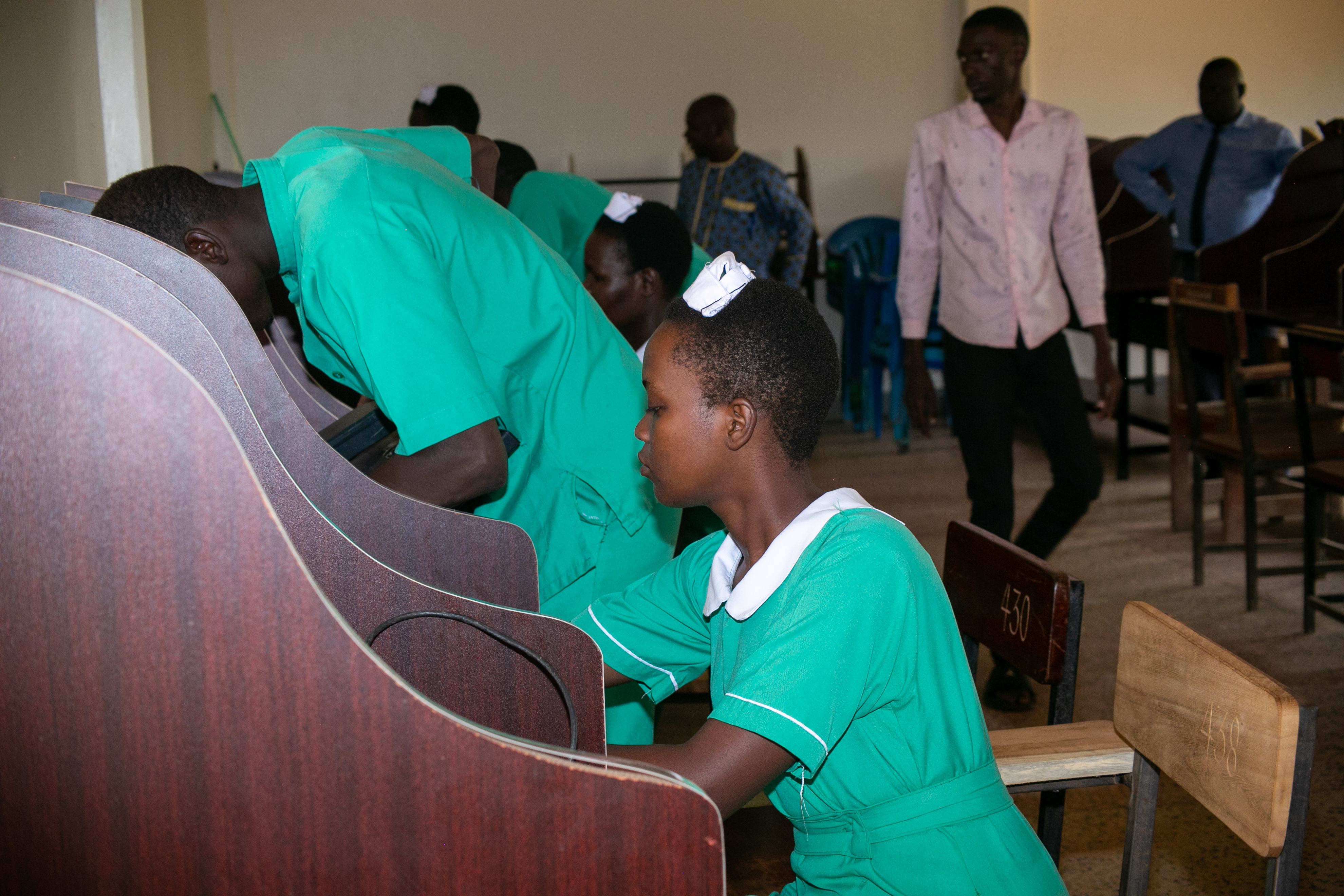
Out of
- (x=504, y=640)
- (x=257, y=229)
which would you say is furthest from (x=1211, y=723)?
(x=257, y=229)

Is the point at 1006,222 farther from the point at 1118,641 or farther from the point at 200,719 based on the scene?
the point at 200,719

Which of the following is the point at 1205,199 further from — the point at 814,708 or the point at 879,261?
the point at 814,708

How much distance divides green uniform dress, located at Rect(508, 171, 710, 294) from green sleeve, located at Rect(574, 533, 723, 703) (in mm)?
1519

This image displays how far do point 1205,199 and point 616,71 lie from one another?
3.28 metres

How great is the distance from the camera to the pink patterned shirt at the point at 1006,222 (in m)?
2.63

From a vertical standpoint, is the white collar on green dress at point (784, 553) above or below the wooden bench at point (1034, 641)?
above

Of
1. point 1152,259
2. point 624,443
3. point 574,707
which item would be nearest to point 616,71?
point 1152,259

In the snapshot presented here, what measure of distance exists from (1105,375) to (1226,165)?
9.69 ft

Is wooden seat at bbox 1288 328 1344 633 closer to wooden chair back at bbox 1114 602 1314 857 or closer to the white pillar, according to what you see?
wooden chair back at bbox 1114 602 1314 857

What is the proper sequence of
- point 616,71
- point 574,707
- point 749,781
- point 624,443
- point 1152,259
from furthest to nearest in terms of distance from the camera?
point 616,71 < point 1152,259 < point 624,443 < point 574,707 < point 749,781

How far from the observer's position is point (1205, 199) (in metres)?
5.11

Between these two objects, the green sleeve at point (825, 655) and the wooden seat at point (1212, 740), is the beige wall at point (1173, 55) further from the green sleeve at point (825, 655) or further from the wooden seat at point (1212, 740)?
the green sleeve at point (825, 655)

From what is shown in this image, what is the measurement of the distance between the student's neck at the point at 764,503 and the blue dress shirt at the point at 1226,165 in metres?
4.68

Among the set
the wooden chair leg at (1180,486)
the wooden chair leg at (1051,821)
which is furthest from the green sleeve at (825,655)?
the wooden chair leg at (1180,486)
